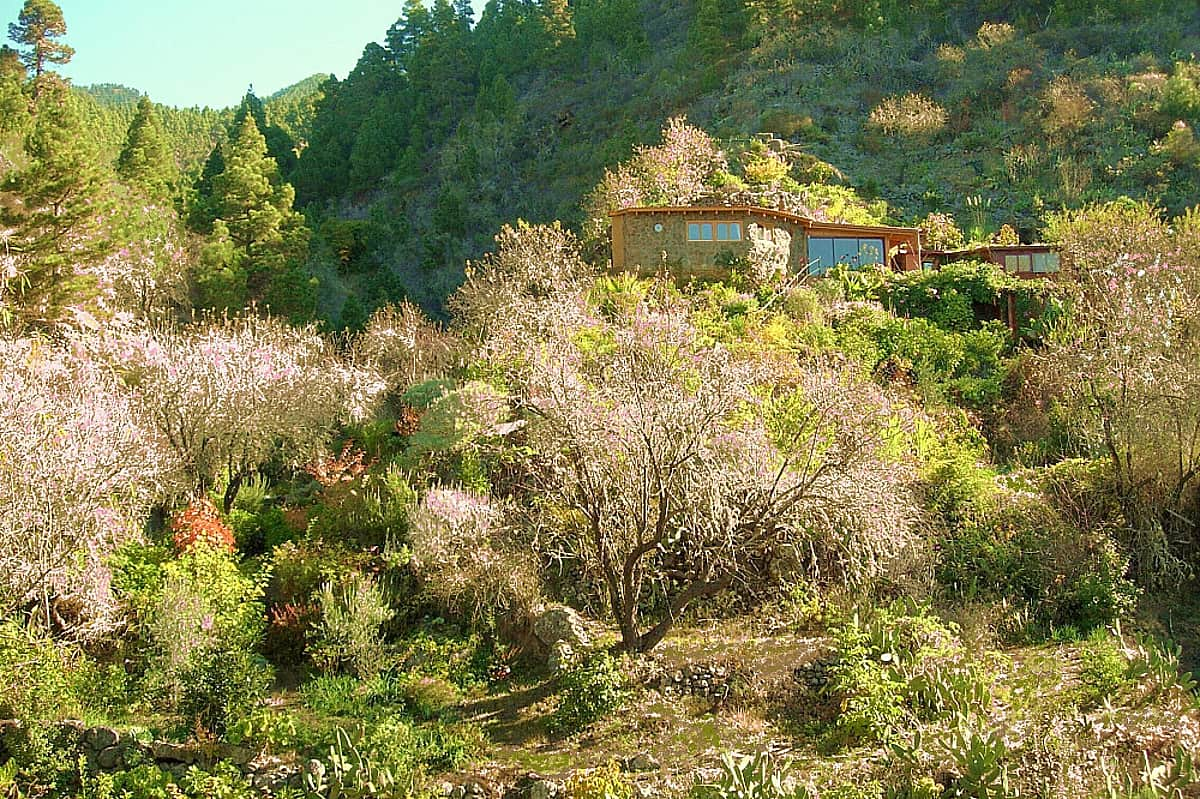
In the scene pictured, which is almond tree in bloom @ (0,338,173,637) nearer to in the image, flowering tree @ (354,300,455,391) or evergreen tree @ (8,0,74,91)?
flowering tree @ (354,300,455,391)

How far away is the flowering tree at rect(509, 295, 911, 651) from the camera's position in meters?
13.4

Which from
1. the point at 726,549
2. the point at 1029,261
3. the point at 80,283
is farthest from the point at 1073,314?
the point at 80,283

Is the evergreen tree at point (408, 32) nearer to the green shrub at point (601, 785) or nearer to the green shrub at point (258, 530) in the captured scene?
the green shrub at point (258, 530)

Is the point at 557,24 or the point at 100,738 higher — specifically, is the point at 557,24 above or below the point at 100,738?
above

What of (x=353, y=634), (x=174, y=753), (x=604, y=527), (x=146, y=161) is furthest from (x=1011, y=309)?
(x=146, y=161)

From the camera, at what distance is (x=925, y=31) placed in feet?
176

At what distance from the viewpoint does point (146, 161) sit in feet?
129

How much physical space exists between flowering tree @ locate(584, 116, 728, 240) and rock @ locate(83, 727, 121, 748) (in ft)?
69.6

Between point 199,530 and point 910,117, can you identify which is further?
point 910,117

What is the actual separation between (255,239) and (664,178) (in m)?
16.5

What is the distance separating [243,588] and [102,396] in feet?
14.1

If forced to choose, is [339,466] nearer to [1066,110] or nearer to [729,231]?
[729,231]

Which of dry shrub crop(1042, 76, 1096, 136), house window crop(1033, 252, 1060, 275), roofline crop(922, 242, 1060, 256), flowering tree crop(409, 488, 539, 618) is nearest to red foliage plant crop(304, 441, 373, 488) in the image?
flowering tree crop(409, 488, 539, 618)

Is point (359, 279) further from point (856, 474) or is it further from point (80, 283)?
point (856, 474)
